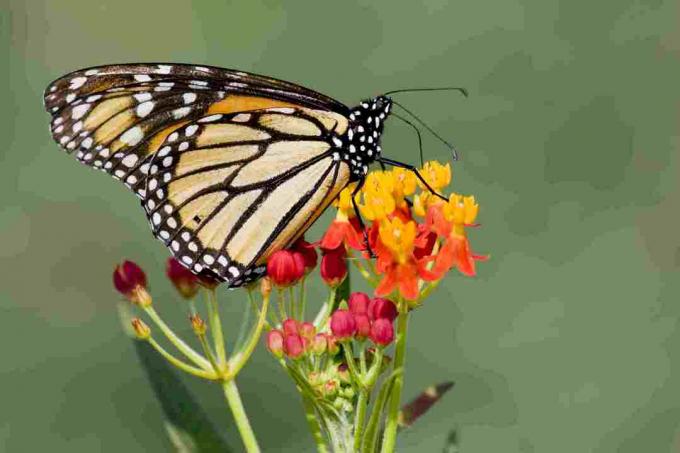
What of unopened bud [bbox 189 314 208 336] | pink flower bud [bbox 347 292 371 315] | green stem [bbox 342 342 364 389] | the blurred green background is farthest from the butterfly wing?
the blurred green background

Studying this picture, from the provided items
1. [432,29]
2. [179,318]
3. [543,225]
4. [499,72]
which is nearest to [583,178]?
[543,225]

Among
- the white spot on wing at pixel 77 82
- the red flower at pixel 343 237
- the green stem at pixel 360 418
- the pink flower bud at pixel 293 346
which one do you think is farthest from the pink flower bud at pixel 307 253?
the white spot on wing at pixel 77 82

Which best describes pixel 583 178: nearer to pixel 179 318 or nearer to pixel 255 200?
pixel 179 318

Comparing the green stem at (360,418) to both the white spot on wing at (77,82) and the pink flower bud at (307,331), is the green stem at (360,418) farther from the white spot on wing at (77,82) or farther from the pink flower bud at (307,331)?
the white spot on wing at (77,82)

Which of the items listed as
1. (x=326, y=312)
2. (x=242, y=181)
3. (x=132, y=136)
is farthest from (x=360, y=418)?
(x=132, y=136)

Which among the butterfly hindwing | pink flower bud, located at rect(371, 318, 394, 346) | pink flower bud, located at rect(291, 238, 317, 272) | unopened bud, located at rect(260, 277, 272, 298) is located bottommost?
pink flower bud, located at rect(371, 318, 394, 346)

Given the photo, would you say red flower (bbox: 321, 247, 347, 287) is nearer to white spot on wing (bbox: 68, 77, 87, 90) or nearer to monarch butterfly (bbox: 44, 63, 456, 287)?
monarch butterfly (bbox: 44, 63, 456, 287)

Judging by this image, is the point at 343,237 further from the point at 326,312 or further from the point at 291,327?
the point at 291,327
